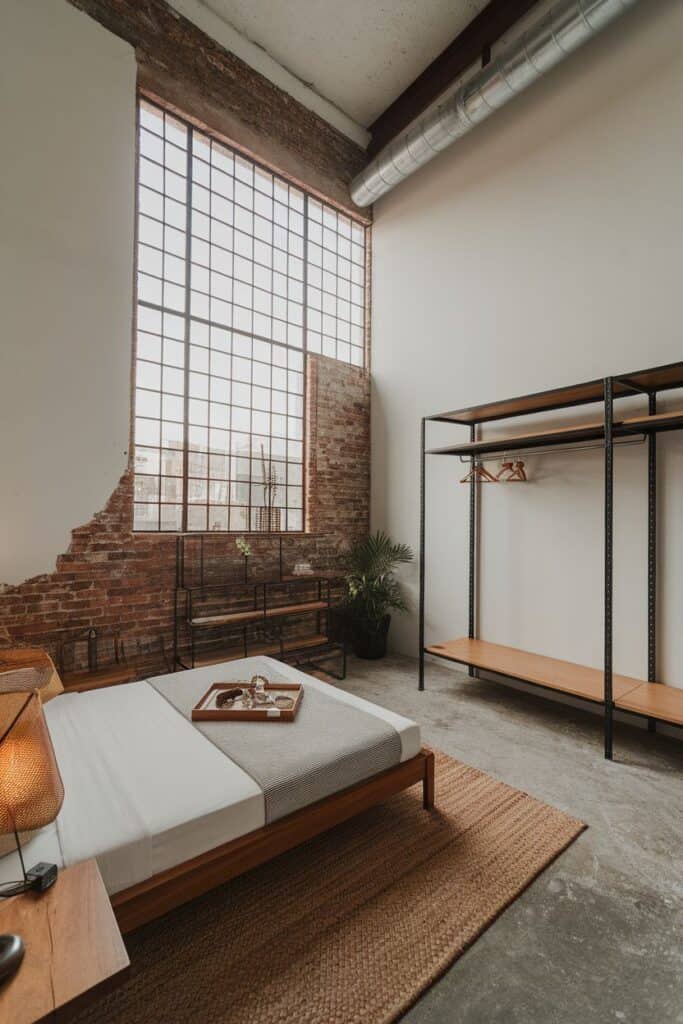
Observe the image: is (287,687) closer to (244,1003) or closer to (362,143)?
(244,1003)

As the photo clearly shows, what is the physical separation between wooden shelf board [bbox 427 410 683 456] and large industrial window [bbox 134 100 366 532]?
2128mm

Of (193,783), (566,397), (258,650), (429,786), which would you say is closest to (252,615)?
(258,650)

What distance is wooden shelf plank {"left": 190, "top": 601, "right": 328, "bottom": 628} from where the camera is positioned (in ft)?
14.0

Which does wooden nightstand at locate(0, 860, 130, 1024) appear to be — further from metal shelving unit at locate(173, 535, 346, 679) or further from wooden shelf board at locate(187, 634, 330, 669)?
wooden shelf board at locate(187, 634, 330, 669)

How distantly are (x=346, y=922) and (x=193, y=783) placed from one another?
0.78 m

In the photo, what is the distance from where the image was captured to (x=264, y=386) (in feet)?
18.0

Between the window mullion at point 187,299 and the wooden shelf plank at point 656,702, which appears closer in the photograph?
the wooden shelf plank at point 656,702

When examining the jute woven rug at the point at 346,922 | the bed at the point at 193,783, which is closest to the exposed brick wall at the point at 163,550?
the bed at the point at 193,783

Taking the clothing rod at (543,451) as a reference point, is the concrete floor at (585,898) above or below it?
below

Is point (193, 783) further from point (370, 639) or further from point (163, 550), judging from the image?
point (370, 639)

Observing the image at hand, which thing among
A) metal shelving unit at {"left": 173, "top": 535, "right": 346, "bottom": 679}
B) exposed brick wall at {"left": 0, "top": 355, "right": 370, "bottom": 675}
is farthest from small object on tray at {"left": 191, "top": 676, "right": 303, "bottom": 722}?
exposed brick wall at {"left": 0, "top": 355, "right": 370, "bottom": 675}

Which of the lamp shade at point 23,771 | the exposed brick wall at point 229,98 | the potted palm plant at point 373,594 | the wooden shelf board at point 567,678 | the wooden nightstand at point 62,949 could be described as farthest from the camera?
the potted palm plant at point 373,594

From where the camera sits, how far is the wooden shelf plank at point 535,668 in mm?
3389

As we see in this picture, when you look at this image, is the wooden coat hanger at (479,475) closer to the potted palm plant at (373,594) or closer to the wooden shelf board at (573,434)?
the wooden shelf board at (573,434)
